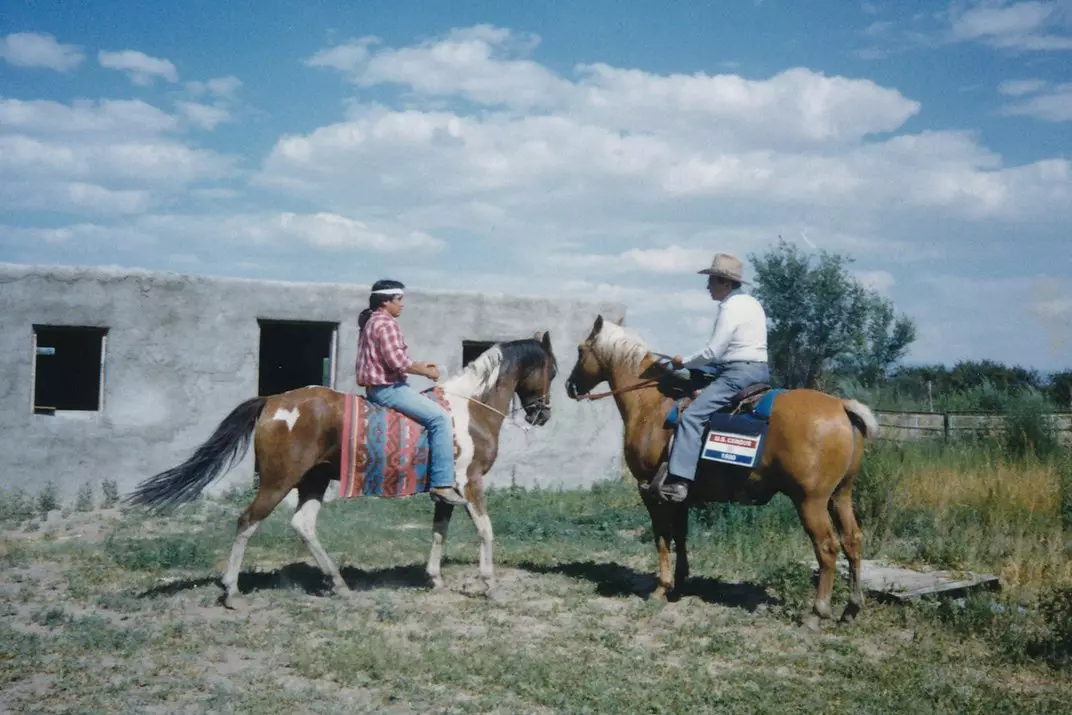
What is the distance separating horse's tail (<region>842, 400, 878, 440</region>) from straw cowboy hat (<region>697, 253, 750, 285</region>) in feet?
4.17

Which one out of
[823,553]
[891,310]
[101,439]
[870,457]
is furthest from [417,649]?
[891,310]

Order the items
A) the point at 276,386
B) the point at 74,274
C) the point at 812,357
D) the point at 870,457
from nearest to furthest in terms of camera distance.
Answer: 1. the point at 870,457
2. the point at 74,274
3. the point at 276,386
4. the point at 812,357

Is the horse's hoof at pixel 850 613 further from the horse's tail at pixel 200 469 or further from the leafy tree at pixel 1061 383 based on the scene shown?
the leafy tree at pixel 1061 383

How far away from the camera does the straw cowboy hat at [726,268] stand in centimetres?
686

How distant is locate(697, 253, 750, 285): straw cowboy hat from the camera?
22.5ft

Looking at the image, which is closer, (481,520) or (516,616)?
(516,616)

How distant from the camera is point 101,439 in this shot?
11.3m

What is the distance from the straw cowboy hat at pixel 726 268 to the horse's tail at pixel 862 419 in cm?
127

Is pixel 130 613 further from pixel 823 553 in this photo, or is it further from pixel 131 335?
pixel 131 335

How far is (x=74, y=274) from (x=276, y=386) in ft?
18.8

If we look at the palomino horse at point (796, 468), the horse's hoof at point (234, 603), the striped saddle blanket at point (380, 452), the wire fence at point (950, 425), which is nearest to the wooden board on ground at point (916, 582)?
the palomino horse at point (796, 468)

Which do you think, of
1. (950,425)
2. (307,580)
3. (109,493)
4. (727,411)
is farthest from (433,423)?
(950,425)

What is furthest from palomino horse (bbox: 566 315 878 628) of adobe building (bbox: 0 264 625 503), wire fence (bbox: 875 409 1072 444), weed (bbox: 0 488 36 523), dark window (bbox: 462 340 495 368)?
weed (bbox: 0 488 36 523)

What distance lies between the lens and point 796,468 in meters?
6.36
